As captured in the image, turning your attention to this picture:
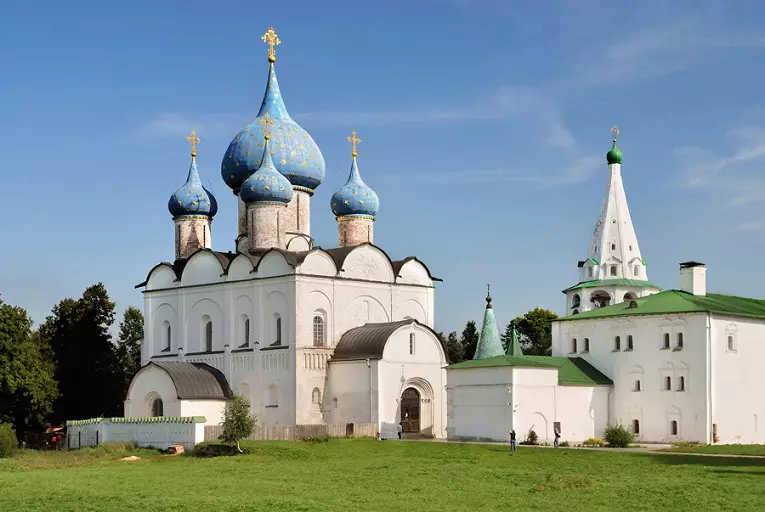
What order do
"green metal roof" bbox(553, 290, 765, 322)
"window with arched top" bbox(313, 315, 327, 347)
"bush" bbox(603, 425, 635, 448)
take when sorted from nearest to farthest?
"bush" bbox(603, 425, 635, 448) → "green metal roof" bbox(553, 290, 765, 322) → "window with arched top" bbox(313, 315, 327, 347)

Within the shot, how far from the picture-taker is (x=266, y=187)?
43906mm

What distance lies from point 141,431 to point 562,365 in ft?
46.7

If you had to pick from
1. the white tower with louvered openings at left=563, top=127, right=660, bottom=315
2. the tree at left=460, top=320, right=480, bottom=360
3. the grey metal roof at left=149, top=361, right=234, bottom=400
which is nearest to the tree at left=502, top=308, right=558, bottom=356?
the tree at left=460, top=320, right=480, bottom=360

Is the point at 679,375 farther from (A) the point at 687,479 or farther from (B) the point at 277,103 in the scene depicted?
(B) the point at 277,103

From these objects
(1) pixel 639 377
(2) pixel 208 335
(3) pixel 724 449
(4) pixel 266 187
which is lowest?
(3) pixel 724 449

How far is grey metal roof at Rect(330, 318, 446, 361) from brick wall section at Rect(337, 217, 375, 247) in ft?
18.0

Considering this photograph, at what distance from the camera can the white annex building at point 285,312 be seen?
137ft

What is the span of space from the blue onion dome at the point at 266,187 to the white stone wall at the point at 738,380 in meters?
15.9

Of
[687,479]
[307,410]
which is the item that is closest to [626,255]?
[307,410]

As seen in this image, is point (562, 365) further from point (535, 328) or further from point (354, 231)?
point (535, 328)

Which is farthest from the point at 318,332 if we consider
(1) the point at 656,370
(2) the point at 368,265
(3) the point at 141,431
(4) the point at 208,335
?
(1) the point at 656,370

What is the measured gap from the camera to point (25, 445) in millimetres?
43594

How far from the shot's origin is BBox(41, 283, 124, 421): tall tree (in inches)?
1991

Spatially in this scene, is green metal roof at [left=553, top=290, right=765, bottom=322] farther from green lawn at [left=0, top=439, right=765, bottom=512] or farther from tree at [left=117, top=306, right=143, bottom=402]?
tree at [left=117, top=306, right=143, bottom=402]
